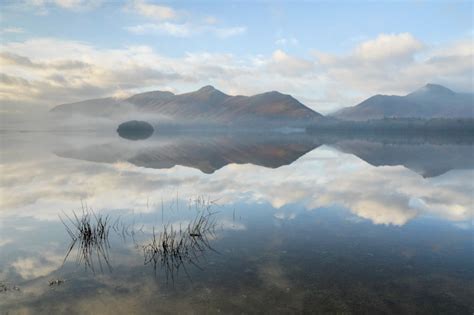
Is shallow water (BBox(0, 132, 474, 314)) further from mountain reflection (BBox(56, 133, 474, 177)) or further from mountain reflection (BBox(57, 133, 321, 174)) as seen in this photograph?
mountain reflection (BBox(57, 133, 321, 174))

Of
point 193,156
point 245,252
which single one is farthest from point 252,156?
point 245,252

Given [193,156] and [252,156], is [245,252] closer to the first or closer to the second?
[193,156]

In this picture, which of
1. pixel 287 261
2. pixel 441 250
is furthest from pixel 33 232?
pixel 441 250

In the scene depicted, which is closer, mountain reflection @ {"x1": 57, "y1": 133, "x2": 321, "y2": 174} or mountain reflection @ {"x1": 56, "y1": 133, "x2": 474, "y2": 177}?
mountain reflection @ {"x1": 56, "y1": 133, "x2": 474, "y2": 177}

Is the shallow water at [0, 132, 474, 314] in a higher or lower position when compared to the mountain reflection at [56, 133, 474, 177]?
lower

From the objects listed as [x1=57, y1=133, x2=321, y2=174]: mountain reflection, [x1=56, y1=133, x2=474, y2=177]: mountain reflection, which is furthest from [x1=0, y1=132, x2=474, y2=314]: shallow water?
[x1=57, y1=133, x2=321, y2=174]: mountain reflection

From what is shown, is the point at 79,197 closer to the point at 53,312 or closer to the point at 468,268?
the point at 53,312

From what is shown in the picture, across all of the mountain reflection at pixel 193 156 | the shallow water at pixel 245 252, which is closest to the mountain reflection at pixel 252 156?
the mountain reflection at pixel 193 156

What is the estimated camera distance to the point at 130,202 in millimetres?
23688

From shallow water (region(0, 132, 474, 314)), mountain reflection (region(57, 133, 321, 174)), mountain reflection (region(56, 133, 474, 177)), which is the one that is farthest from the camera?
mountain reflection (region(57, 133, 321, 174))

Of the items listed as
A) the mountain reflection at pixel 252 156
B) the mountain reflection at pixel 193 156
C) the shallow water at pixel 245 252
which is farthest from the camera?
the mountain reflection at pixel 193 156

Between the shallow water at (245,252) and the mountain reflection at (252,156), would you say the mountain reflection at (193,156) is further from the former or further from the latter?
the shallow water at (245,252)

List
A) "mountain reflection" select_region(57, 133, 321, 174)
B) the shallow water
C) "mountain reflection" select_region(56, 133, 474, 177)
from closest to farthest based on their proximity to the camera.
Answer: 1. the shallow water
2. "mountain reflection" select_region(56, 133, 474, 177)
3. "mountain reflection" select_region(57, 133, 321, 174)

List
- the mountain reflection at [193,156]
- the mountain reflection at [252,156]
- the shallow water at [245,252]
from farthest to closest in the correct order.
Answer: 1. the mountain reflection at [193,156]
2. the mountain reflection at [252,156]
3. the shallow water at [245,252]
